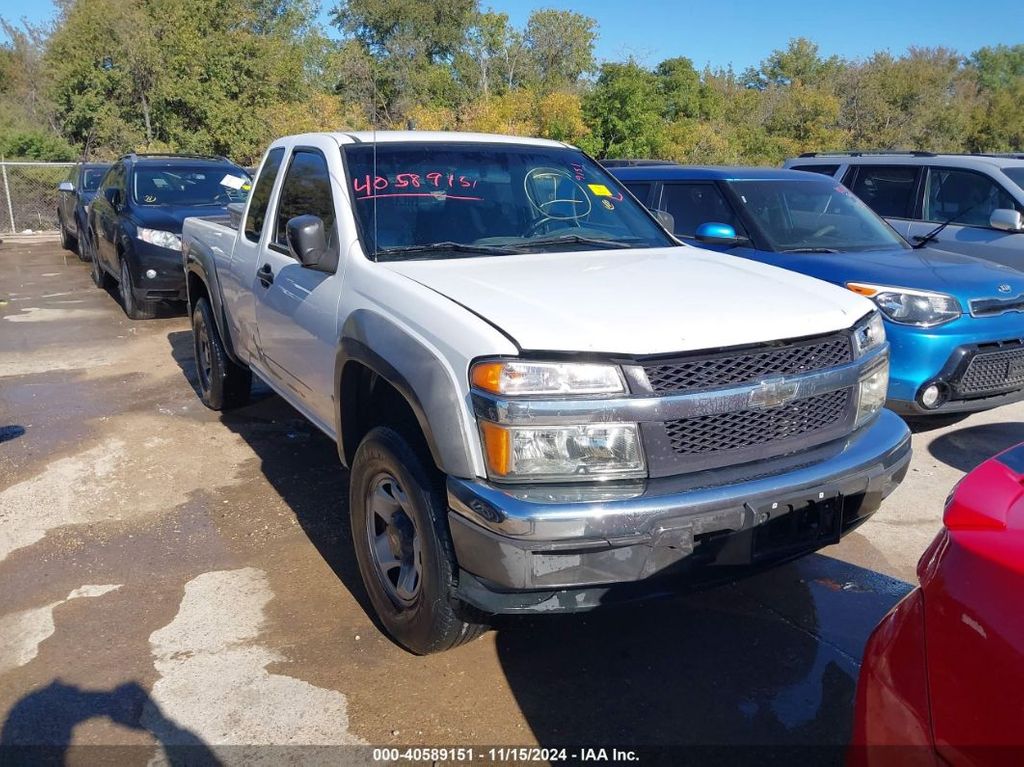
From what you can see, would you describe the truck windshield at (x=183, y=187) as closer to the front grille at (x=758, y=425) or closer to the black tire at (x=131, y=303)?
the black tire at (x=131, y=303)

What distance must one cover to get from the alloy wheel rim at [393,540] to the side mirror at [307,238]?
1093 mm

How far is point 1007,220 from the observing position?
23.2 ft

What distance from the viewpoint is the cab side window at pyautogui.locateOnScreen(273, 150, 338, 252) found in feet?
13.3

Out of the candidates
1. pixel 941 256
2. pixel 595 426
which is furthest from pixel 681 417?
pixel 941 256

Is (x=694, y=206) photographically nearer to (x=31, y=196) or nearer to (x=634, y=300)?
(x=634, y=300)

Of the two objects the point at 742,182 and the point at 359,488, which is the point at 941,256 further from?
the point at 359,488

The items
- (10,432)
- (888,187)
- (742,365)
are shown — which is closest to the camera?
(742,365)

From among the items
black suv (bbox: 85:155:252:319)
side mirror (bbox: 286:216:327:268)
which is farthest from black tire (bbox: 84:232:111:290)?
side mirror (bbox: 286:216:327:268)

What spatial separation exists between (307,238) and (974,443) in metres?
4.57

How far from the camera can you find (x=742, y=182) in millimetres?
6562

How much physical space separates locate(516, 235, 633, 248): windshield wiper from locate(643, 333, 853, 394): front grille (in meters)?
1.34

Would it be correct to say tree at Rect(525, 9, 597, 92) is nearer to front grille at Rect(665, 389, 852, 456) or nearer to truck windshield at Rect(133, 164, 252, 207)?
truck windshield at Rect(133, 164, 252, 207)

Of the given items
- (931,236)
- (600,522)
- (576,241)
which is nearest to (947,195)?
(931,236)

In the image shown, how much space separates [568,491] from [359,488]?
110cm
